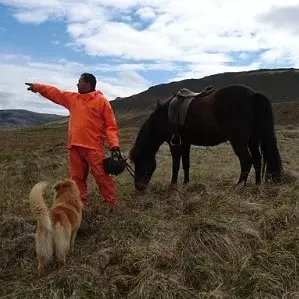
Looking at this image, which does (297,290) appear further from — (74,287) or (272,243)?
(74,287)

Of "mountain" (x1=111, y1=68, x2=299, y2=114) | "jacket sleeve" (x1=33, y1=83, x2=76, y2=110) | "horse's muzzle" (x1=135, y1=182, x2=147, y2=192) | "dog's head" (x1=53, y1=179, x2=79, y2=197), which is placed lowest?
"horse's muzzle" (x1=135, y1=182, x2=147, y2=192)

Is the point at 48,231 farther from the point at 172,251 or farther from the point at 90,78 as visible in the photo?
the point at 90,78

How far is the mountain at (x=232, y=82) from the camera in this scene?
119 meters

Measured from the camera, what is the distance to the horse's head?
9.62 m

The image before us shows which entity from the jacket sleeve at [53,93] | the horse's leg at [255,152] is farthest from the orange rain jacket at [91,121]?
the horse's leg at [255,152]

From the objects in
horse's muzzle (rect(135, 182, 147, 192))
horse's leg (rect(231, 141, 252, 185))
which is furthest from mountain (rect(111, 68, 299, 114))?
horse's muzzle (rect(135, 182, 147, 192))

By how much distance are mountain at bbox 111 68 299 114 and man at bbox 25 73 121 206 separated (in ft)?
361

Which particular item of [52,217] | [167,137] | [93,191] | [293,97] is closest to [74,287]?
[52,217]

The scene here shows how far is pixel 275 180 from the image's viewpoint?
27.6ft

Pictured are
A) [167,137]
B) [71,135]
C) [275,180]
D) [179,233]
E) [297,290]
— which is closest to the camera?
[297,290]

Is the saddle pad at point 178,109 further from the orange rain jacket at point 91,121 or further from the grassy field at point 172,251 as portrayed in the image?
the orange rain jacket at point 91,121

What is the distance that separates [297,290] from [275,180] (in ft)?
14.7

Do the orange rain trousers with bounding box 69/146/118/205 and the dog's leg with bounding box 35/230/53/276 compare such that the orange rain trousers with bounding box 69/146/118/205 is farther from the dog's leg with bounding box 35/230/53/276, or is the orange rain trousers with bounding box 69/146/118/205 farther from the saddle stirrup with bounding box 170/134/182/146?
the saddle stirrup with bounding box 170/134/182/146

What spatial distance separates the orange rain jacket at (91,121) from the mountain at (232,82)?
11011 centimetres
